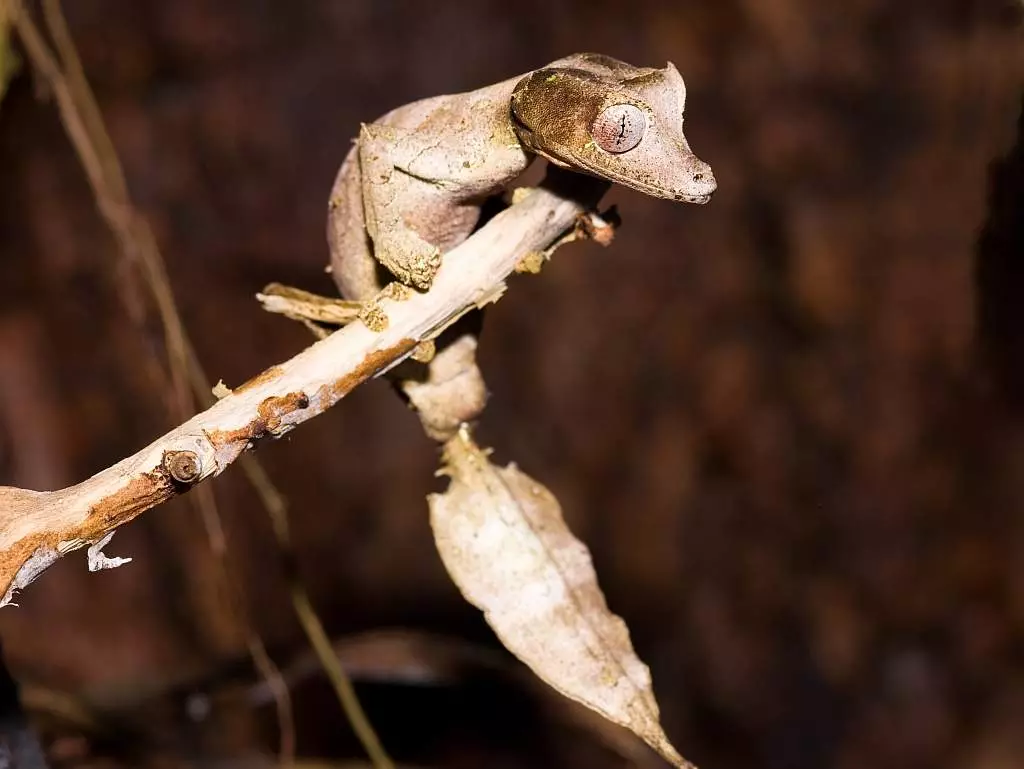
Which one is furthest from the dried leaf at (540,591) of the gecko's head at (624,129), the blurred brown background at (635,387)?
the blurred brown background at (635,387)

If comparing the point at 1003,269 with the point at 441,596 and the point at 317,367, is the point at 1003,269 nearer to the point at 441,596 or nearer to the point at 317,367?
the point at 317,367

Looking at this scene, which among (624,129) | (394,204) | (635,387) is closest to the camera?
(624,129)

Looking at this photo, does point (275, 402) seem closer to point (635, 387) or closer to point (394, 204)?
point (394, 204)

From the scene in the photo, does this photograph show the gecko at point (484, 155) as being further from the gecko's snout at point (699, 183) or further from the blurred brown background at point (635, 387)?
the blurred brown background at point (635, 387)

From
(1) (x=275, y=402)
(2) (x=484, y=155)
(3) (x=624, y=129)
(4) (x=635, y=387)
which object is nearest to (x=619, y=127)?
(3) (x=624, y=129)

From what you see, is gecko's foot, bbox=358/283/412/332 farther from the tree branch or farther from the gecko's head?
the gecko's head

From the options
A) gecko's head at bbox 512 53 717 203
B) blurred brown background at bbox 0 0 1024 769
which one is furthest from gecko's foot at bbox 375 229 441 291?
blurred brown background at bbox 0 0 1024 769
